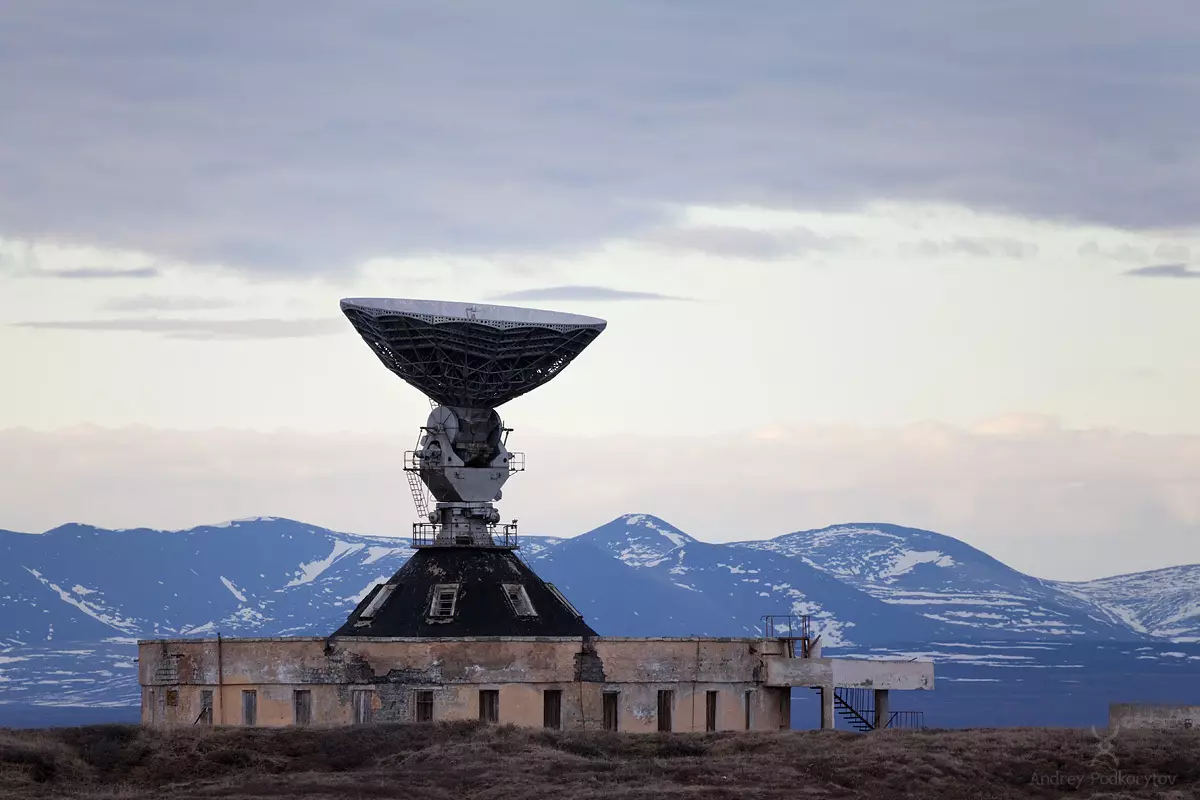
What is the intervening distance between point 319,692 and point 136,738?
13.9m

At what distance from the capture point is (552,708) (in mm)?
90625

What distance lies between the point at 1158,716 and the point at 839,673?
604 inches

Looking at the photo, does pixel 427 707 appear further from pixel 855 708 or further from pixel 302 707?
pixel 855 708

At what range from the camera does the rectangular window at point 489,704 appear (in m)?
89.7

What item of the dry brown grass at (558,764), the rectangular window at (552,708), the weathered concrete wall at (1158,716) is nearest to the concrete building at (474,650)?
the rectangular window at (552,708)

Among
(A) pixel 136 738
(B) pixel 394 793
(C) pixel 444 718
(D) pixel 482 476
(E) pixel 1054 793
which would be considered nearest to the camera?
(B) pixel 394 793

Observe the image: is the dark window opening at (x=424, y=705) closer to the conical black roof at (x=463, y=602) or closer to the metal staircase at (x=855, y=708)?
the conical black roof at (x=463, y=602)

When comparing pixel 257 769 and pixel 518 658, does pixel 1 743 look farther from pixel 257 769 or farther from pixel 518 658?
→ pixel 518 658

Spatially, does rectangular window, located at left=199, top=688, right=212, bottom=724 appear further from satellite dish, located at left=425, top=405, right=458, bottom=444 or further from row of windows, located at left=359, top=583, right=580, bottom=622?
satellite dish, located at left=425, top=405, right=458, bottom=444

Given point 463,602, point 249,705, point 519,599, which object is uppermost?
point 519,599

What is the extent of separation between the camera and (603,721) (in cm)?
9094

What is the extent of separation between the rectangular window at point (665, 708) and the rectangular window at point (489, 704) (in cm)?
700

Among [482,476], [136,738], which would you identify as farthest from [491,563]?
[136,738]

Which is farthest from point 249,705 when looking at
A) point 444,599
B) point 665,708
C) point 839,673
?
point 839,673
